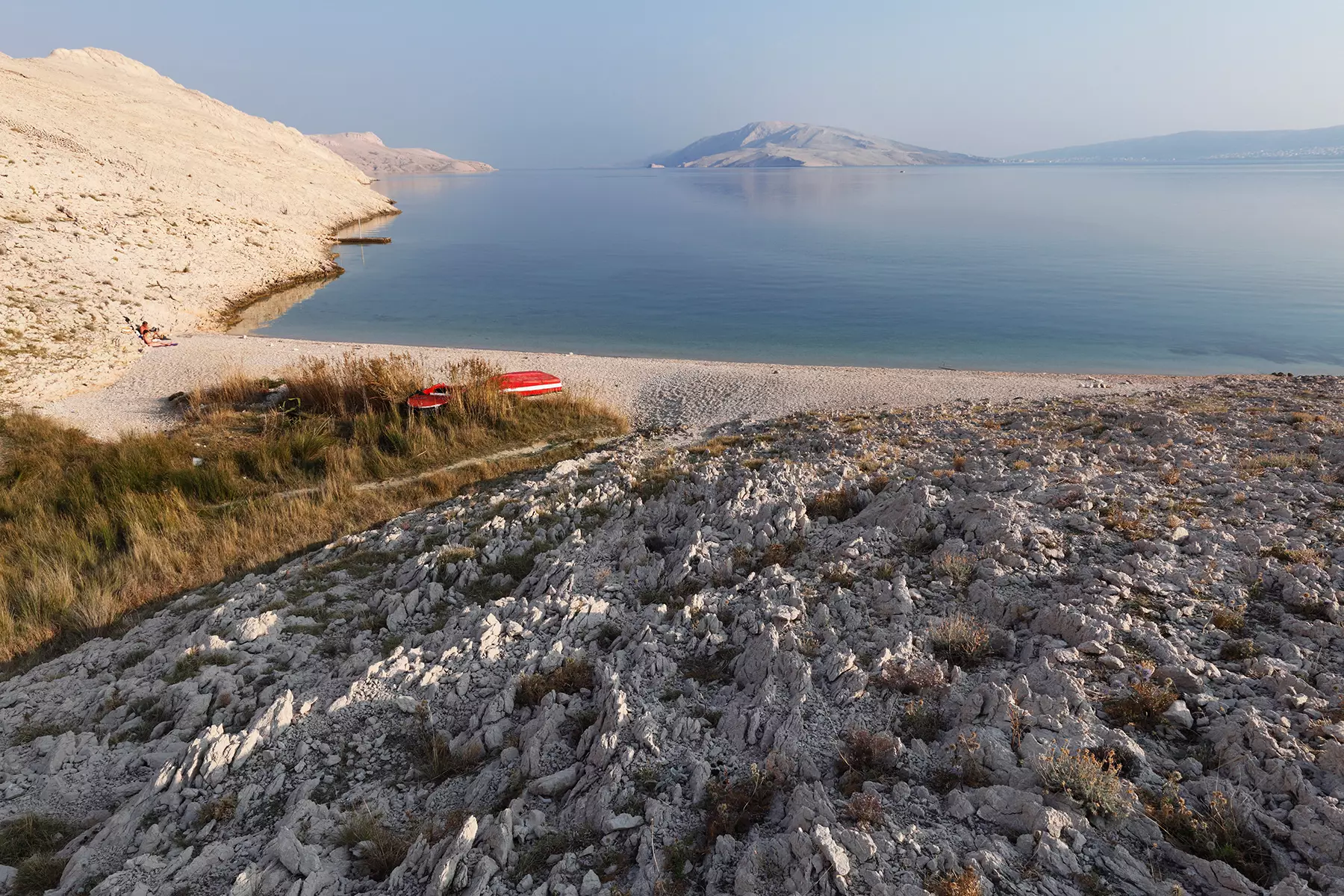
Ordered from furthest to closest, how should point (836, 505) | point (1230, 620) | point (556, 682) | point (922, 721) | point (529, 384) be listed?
point (529, 384), point (836, 505), point (556, 682), point (1230, 620), point (922, 721)

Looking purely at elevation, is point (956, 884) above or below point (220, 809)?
above

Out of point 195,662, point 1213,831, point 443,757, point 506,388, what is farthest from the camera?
point 506,388

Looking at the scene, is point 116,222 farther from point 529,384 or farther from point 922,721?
point 922,721

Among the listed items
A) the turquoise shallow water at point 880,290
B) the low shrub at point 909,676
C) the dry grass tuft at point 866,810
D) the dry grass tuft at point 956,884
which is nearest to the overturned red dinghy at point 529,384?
the turquoise shallow water at point 880,290

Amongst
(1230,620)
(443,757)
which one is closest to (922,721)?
(1230,620)

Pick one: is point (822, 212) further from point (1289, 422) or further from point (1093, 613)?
point (1093, 613)

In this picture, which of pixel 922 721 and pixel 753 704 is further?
pixel 753 704

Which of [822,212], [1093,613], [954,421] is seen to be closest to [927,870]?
[1093,613]
